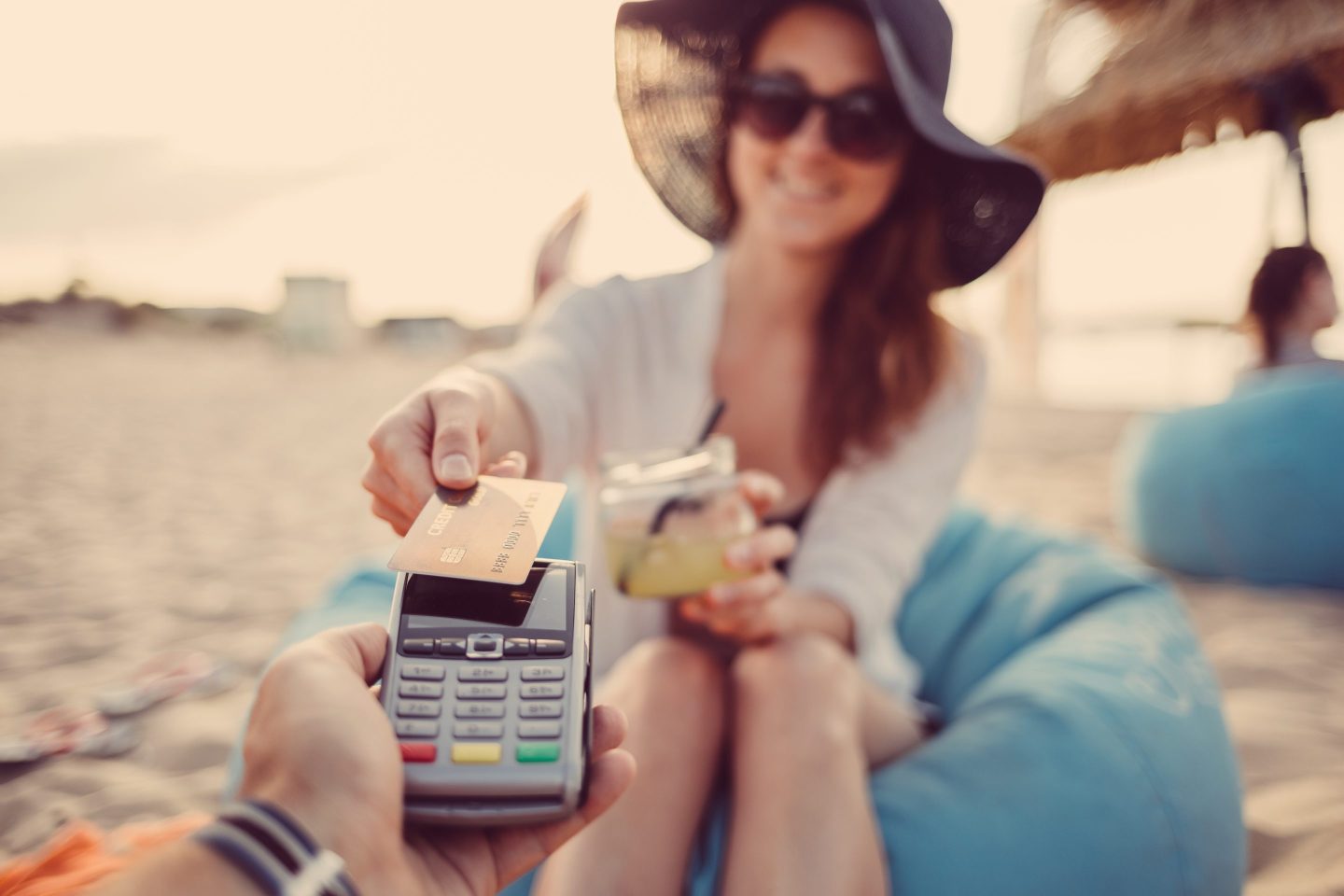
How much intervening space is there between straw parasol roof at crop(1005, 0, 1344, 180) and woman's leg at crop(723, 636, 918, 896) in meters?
3.12

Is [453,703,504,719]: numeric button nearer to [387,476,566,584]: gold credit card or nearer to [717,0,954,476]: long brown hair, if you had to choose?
[387,476,566,584]: gold credit card

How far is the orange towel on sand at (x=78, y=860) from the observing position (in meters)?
0.93

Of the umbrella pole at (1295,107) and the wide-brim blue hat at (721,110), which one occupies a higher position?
the umbrella pole at (1295,107)

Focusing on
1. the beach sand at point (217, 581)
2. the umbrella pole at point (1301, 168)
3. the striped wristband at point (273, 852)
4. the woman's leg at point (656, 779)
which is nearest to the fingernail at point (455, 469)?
the striped wristband at point (273, 852)

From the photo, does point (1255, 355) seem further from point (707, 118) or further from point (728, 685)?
point (728, 685)

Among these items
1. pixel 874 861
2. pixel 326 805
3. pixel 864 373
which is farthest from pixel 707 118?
pixel 326 805

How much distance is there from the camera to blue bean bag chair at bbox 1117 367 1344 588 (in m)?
2.23

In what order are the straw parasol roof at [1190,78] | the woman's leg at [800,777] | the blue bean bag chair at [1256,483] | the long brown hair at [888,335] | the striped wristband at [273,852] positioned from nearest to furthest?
the striped wristband at [273,852]
the woman's leg at [800,777]
the long brown hair at [888,335]
the blue bean bag chair at [1256,483]
the straw parasol roof at [1190,78]

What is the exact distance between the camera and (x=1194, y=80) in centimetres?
310

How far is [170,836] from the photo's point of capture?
1.04m

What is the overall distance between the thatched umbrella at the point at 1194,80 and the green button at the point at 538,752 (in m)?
3.56

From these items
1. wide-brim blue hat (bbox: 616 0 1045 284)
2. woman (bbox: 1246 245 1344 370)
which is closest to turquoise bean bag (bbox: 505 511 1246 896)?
wide-brim blue hat (bbox: 616 0 1045 284)

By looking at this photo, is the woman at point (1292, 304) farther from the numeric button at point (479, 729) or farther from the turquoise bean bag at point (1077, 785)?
the numeric button at point (479, 729)

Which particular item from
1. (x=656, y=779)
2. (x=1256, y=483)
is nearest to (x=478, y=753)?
(x=656, y=779)
